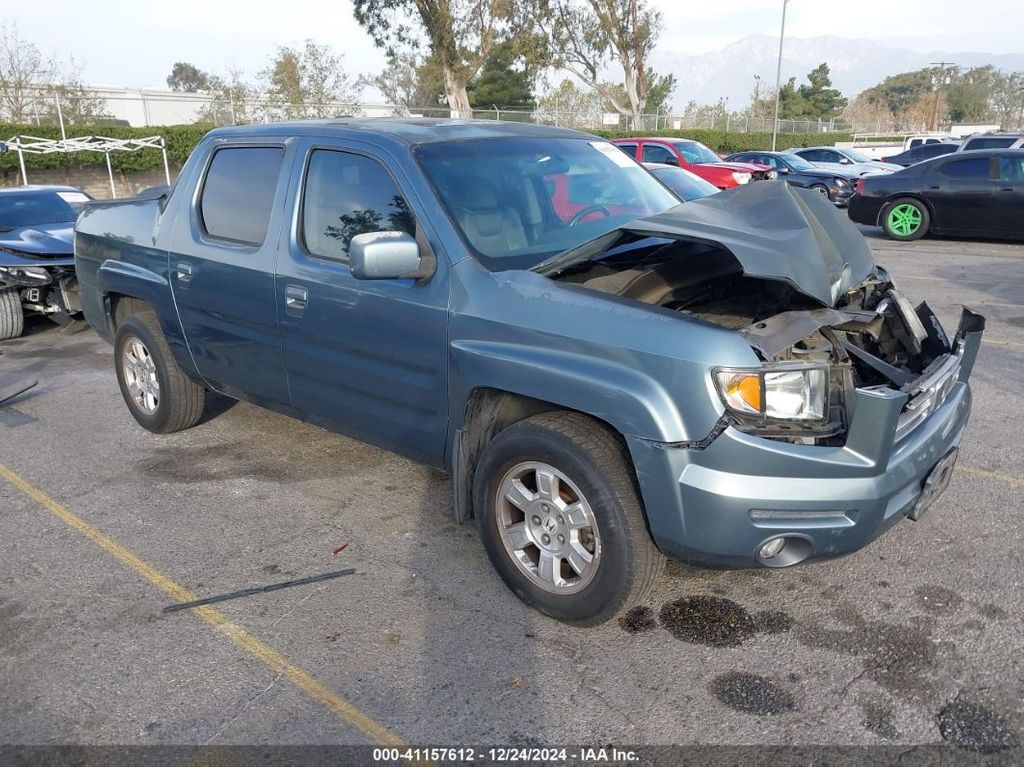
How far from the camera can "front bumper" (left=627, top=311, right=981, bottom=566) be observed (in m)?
2.72

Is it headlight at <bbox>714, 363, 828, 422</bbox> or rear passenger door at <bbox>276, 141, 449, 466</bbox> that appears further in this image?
rear passenger door at <bbox>276, 141, 449, 466</bbox>

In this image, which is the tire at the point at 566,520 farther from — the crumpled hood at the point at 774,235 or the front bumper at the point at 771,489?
the crumpled hood at the point at 774,235

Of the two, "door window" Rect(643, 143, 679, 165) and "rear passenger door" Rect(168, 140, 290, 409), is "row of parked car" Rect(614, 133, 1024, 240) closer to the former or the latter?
"door window" Rect(643, 143, 679, 165)

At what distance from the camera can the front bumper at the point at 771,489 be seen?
2.72m

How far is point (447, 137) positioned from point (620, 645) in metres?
2.35

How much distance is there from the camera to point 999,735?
259 centimetres

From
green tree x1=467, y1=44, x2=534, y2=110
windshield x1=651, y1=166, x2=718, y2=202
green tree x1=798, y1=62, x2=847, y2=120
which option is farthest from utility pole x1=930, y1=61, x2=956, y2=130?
windshield x1=651, y1=166, x2=718, y2=202

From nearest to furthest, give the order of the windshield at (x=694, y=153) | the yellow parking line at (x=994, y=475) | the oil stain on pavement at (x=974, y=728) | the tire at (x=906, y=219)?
the oil stain on pavement at (x=974, y=728) < the yellow parking line at (x=994, y=475) < the tire at (x=906, y=219) < the windshield at (x=694, y=153)

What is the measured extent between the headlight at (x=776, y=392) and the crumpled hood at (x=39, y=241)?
729 cm

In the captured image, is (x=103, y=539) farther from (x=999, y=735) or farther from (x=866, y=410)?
(x=999, y=735)

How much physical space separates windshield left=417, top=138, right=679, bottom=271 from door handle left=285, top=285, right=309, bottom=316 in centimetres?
84

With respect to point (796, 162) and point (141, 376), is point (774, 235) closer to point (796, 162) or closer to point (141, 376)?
point (141, 376)

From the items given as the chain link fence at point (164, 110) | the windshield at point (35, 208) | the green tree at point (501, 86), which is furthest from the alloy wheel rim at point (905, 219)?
the green tree at point (501, 86)

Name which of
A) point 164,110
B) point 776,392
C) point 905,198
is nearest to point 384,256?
point 776,392
